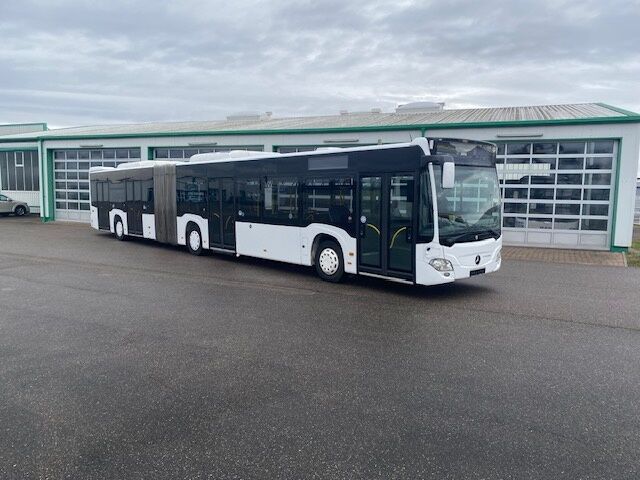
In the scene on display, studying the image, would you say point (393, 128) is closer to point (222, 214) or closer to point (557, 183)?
point (557, 183)

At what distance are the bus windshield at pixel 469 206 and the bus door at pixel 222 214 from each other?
6242mm

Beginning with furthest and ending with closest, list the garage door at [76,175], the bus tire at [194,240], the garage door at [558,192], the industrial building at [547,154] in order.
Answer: the garage door at [76,175]
the garage door at [558,192]
the industrial building at [547,154]
the bus tire at [194,240]

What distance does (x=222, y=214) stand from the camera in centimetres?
1371

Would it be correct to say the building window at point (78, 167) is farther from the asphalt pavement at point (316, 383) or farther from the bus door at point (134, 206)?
the asphalt pavement at point (316, 383)

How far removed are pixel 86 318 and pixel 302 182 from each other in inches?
209

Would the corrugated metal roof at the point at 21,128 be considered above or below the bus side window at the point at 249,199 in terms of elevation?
above

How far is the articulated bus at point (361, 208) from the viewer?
8.78 metres

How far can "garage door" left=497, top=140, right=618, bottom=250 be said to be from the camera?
54.8ft

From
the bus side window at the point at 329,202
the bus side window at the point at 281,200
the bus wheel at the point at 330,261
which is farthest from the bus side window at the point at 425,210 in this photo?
the bus side window at the point at 281,200

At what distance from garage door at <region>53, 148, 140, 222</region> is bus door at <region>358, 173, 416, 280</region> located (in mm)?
19402

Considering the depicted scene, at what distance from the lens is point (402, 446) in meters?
3.84

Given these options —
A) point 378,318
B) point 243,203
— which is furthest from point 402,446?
point 243,203

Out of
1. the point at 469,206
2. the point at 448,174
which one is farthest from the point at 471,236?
the point at 448,174

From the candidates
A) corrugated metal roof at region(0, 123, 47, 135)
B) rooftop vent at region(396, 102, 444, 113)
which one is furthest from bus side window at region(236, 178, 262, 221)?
corrugated metal roof at region(0, 123, 47, 135)
